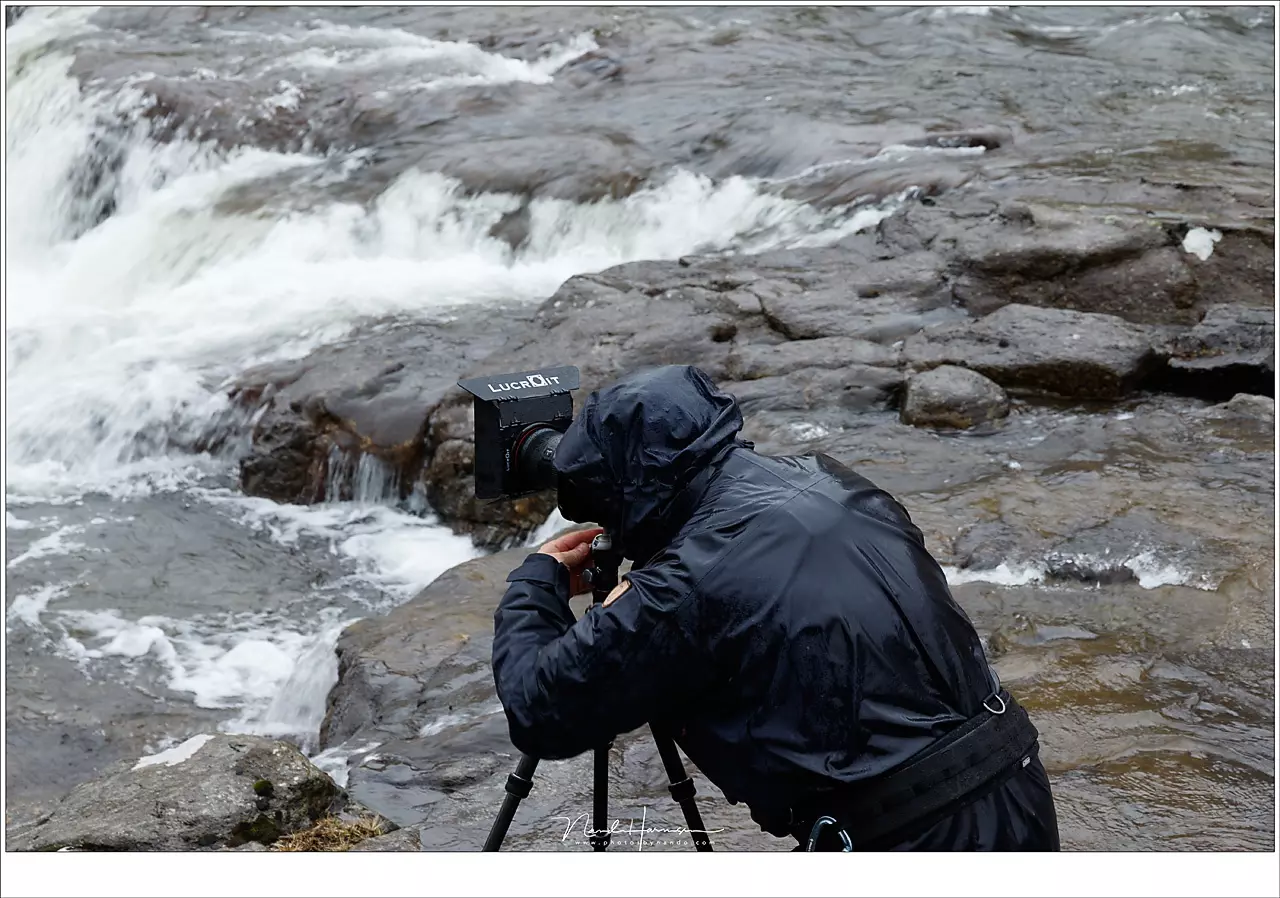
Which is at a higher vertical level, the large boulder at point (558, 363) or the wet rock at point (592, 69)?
the wet rock at point (592, 69)

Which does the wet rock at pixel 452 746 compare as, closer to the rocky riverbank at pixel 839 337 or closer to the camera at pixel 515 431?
the camera at pixel 515 431

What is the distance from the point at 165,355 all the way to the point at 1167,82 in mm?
8049

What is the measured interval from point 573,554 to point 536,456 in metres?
0.20

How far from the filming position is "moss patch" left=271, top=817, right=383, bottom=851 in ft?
10.7

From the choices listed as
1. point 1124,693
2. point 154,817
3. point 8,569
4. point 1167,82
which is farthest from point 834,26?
point 154,817

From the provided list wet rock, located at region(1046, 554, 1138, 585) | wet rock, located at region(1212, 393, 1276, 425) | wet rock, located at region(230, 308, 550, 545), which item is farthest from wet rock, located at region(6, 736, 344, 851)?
wet rock, located at region(1212, 393, 1276, 425)

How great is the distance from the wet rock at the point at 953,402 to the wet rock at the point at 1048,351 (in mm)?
257

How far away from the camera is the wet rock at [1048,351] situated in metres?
6.17

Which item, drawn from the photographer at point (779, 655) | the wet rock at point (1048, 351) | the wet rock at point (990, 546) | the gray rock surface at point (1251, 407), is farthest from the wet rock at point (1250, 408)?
the photographer at point (779, 655)

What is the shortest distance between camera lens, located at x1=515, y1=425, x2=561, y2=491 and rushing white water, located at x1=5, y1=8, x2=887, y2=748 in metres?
2.71

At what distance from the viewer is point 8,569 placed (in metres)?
6.54

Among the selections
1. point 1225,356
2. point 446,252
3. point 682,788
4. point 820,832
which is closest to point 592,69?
point 446,252

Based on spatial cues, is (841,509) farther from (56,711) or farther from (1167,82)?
(1167,82)

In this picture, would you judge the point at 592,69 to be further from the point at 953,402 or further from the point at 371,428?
the point at 953,402
